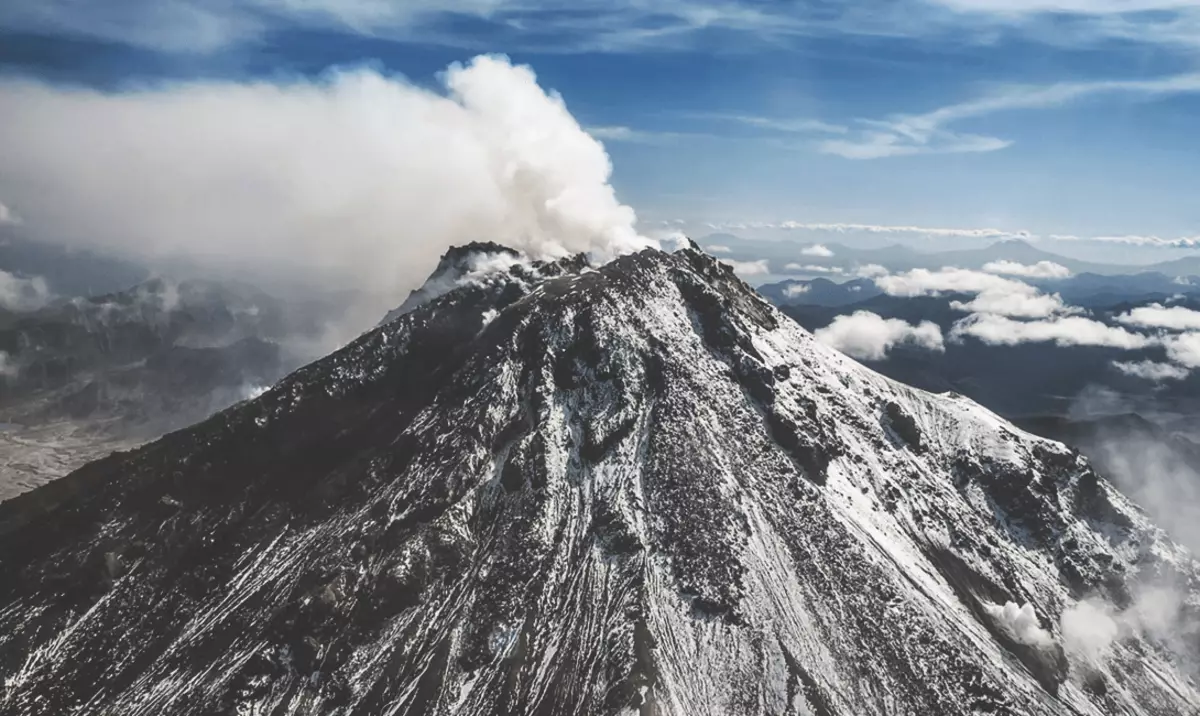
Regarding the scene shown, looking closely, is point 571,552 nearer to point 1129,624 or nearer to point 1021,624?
point 1021,624

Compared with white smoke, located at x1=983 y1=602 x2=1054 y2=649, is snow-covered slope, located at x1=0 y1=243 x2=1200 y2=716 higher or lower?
higher

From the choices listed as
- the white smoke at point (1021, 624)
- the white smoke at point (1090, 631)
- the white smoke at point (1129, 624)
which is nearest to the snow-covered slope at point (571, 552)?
the white smoke at point (1021, 624)

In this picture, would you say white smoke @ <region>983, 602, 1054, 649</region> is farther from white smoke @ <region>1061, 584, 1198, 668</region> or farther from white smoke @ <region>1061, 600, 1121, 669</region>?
white smoke @ <region>1061, 584, 1198, 668</region>

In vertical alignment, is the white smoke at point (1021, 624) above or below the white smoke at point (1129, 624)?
above

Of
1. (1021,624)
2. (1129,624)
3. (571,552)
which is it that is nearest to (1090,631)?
(1129,624)

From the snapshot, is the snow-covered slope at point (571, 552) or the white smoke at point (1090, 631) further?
the white smoke at point (1090, 631)

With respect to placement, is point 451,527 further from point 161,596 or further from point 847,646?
point 847,646

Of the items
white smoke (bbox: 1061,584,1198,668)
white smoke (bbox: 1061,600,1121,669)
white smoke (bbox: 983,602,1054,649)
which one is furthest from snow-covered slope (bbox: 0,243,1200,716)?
white smoke (bbox: 1061,584,1198,668)

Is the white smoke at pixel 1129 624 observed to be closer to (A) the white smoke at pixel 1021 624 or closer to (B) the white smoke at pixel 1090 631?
(B) the white smoke at pixel 1090 631
